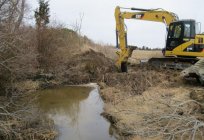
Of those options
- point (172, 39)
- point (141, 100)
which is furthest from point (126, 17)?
point (141, 100)

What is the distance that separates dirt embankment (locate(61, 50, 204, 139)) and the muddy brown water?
0.41 m

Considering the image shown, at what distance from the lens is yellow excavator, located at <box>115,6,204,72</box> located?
18.5 metres

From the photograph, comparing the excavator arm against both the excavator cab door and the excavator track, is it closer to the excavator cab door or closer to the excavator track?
the excavator cab door

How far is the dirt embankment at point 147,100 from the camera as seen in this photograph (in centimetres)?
851

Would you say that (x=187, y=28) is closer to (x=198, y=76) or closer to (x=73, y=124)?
(x=198, y=76)

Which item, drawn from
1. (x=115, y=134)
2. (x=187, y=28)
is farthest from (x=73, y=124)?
(x=187, y=28)

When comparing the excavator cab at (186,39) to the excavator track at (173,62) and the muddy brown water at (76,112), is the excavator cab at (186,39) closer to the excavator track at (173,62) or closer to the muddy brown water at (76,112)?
the excavator track at (173,62)

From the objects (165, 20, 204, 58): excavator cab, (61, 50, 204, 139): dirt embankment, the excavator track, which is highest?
(165, 20, 204, 58): excavator cab

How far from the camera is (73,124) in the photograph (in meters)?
10.9

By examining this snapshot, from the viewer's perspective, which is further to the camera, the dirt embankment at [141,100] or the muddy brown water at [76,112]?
the muddy brown water at [76,112]

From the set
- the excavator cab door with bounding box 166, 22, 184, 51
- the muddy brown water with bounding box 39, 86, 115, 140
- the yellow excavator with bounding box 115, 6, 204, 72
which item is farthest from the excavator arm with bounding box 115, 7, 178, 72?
the muddy brown water with bounding box 39, 86, 115, 140

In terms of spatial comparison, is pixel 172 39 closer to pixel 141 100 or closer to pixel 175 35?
pixel 175 35

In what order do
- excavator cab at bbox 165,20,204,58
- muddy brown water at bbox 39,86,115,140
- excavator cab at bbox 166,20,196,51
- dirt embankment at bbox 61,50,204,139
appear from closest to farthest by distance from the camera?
dirt embankment at bbox 61,50,204,139, muddy brown water at bbox 39,86,115,140, excavator cab at bbox 165,20,204,58, excavator cab at bbox 166,20,196,51

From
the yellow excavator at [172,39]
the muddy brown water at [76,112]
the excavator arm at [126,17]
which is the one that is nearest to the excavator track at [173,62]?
the yellow excavator at [172,39]
